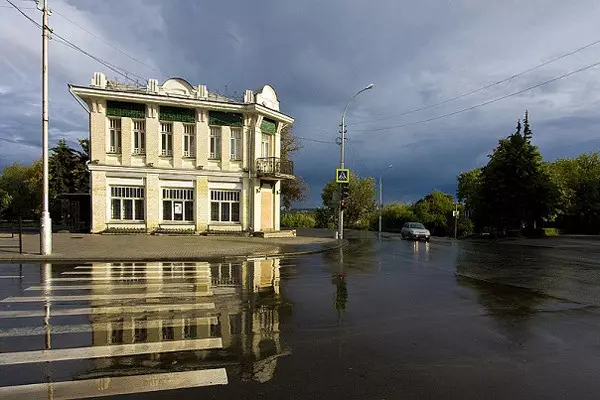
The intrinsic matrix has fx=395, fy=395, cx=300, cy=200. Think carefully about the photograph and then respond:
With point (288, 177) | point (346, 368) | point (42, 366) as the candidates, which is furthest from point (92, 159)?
point (346, 368)

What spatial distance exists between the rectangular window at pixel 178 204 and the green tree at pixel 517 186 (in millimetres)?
28266

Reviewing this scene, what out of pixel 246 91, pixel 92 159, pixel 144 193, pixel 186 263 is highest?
pixel 246 91

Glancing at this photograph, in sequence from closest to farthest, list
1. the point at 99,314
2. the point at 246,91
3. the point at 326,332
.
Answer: the point at 326,332, the point at 99,314, the point at 246,91

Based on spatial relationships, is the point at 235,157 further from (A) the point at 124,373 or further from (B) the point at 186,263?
(A) the point at 124,373

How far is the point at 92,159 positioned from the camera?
26625mm

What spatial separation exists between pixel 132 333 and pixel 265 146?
25448 mm

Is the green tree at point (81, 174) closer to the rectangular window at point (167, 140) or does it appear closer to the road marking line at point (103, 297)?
the rectangular window at point (167, 140)

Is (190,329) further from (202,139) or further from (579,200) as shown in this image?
(579,200)

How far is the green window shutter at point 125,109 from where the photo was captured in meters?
26.8

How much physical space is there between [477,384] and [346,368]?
1.51 m

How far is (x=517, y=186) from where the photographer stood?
122ft

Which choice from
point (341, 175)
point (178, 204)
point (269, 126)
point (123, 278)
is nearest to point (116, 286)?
point (123, 278)

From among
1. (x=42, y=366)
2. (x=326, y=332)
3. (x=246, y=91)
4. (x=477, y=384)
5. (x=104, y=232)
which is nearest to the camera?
(x=477, y=384)

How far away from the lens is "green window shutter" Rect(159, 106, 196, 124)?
27.6 m
